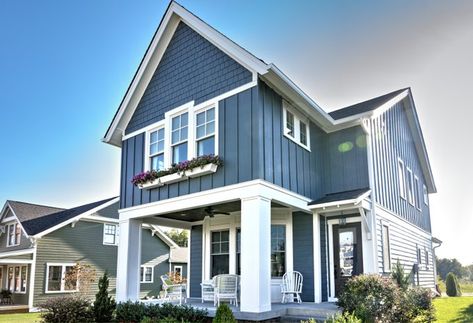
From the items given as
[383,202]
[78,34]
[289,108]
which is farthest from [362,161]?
[78,34]

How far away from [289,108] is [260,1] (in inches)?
134

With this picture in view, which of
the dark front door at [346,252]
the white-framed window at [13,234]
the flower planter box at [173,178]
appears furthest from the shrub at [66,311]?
the white-framed window at [13,234]

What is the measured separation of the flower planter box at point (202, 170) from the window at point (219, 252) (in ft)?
11.9

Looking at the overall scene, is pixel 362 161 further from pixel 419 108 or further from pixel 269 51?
pixel 419 108

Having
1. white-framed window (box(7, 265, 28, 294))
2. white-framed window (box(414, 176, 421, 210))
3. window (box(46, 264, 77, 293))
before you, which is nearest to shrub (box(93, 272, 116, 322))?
white-framed window (box(414, 176, 421, 210))

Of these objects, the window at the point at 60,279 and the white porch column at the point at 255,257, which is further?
the window at the point at 60,279

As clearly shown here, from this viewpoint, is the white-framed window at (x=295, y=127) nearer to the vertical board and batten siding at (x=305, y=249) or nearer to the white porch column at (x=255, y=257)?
the vertical board and batten siding at (x=305, y=249)

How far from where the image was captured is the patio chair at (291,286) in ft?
36.5

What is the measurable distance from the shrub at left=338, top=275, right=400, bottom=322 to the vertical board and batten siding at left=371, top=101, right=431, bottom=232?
4.13 meters

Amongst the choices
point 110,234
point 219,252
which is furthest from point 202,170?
point 110,234

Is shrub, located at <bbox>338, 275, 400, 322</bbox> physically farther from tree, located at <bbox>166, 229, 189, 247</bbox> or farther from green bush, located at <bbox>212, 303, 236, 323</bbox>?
tree, located at <bbox>166, 229, 189, 247</bbox>

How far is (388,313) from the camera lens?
27.1 feet

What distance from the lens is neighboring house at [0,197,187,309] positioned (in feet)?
75.0

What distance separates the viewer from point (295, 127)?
1115 cm
